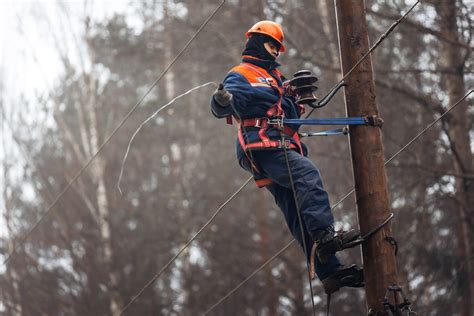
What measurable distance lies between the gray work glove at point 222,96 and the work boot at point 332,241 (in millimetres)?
1018

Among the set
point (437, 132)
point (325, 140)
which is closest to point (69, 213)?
point (325, 140)

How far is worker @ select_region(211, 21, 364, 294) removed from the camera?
500 centimetres

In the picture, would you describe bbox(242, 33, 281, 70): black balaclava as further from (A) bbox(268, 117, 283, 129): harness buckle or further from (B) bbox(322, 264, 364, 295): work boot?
(B) bbox(322, 264, 364, 295): work boot

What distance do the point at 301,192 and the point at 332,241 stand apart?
390 millimetres

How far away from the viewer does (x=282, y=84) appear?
5.59 m

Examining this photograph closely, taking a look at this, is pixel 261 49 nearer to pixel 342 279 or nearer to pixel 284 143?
pixel 284 143

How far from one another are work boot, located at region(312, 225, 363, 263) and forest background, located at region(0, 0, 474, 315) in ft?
16.2

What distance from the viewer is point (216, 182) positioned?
1928 centimetres

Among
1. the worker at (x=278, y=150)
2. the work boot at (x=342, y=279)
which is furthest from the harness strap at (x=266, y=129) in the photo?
the work boot at (x=342, y=279)

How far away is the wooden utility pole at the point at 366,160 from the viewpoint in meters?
4.89

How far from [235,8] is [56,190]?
244 inches

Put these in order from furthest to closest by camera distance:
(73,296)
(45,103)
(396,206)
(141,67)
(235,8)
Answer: (141,67) < (45,103) < (73,296) < (396,206) < (235,8)

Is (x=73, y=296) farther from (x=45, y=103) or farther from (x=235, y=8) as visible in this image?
(x=235, y=8)

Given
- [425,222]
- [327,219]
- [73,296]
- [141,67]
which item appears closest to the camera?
[327,219]
